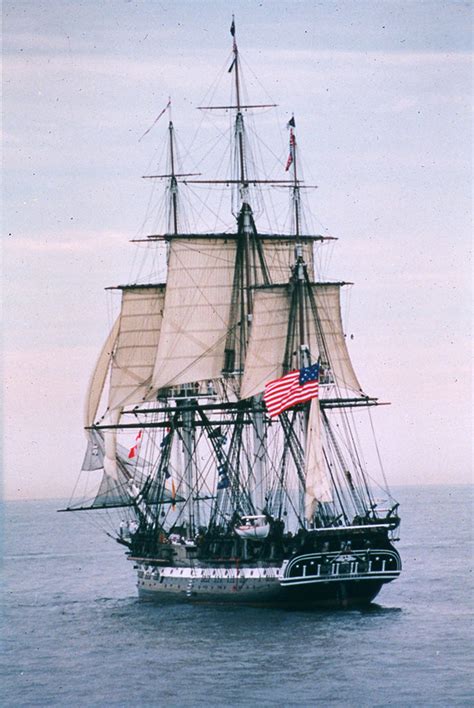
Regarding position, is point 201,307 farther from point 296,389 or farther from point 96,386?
point 296,389

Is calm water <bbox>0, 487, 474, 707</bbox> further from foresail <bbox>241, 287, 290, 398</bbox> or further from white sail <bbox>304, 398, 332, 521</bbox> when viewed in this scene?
foresail <bbox>241, 287, 290, 398</bbox>

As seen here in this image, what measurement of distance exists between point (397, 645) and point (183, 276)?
95.5ft

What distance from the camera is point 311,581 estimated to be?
248 ft

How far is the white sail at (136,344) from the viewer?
93.7 metres

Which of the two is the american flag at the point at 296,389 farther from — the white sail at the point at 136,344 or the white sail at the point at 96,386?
the white sail at the point at 96,386

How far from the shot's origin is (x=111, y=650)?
68.8 meters

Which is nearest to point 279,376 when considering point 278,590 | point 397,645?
point 278,590

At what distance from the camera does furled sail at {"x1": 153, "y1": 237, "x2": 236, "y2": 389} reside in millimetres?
88562

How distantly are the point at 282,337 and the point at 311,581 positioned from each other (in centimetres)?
1356

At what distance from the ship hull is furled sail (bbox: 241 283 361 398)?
1036 cm

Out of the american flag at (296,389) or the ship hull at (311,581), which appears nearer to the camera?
the ship hull at (311,581)

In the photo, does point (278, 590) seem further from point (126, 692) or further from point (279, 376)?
point (126, 692)

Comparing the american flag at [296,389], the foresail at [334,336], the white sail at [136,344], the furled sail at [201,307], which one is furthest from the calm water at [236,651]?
the furled sail at [201,307]

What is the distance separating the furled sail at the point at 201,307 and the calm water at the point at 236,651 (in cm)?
1391
